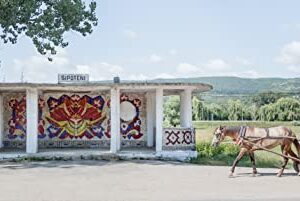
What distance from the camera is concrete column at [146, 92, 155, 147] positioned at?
65.1 ft

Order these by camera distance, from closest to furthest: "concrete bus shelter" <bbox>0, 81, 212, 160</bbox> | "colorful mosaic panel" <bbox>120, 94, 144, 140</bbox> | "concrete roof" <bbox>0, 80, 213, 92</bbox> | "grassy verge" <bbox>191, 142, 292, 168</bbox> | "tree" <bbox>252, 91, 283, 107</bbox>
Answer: "concrete roof" <bbox>0, 80, 213, 92</bbox> < "grassy verge" <bbox>191, 142, 292, 168</bbox> < "concrete bus shelter" <bbox>0, 81, 212, 160</bbox> < "colorful mosaic panel" <bbox>120, 94, 144, 140</bbox> < "tree" <bbox>252, 91, 283, 107</bbox>

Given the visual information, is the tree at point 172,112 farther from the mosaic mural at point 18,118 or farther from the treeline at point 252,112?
the treeline at point 252,112

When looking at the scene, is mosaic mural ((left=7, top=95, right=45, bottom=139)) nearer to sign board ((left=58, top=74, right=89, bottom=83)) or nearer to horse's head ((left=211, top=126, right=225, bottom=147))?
sign board ((left=58, top=74, right=89, bottom=83))

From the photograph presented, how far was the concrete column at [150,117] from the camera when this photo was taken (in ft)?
65.1

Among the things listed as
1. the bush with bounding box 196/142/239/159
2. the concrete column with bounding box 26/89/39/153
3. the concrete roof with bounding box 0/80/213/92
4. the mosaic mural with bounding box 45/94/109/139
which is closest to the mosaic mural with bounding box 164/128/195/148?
the bush with bounding box 196/142/239/159

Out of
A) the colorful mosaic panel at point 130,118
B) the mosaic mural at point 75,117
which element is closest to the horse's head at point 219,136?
the colorful mosaic panel at point 130,118

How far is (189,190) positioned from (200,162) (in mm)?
5727

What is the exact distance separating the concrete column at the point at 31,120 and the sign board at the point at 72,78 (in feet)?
3.94

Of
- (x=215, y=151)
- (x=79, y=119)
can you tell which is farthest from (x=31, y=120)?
(x=215, y=151)

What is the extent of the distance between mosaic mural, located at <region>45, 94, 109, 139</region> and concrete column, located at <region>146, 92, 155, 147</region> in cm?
173

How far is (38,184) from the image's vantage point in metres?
11.7

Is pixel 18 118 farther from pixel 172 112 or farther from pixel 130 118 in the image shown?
pixel 172 112

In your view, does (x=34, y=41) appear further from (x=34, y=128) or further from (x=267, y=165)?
(x=267, y=165)

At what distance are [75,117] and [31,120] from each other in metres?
2.76
